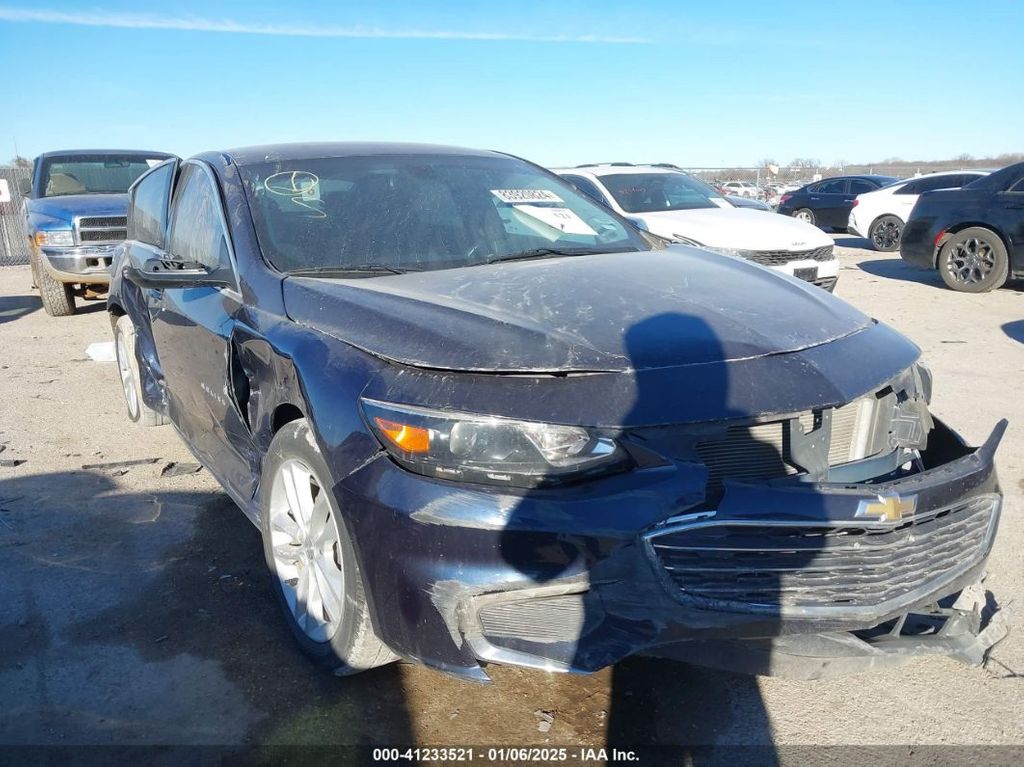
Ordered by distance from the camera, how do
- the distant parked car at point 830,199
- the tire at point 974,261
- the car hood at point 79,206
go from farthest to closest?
1. the distant parked car at point 830,199
2. the tire at point 974,261
3. the car hood at point 79,206

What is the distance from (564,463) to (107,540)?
2.62m

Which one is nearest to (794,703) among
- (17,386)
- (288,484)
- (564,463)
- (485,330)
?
(564,463)

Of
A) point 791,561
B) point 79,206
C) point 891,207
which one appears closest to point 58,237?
point 79,206

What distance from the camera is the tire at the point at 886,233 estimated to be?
1495 centimetres

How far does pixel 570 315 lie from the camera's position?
2441mm

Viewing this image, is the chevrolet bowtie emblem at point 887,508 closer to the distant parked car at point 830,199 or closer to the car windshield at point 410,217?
the car windshield at point 410,217

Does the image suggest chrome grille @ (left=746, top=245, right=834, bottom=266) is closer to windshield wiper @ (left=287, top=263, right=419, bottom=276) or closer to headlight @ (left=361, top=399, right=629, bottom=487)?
windshield wiper @ (left=287, top=263, right=419, bottom=276)

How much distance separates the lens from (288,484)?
8.83ft

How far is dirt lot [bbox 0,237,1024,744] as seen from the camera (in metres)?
2.40

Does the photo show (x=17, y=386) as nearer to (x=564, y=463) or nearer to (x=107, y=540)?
(x=107, y=540)

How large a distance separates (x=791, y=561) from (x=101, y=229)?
30.4ft

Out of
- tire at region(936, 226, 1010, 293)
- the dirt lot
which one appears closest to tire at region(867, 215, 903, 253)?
tire at region(936, 226, 1010, 293)

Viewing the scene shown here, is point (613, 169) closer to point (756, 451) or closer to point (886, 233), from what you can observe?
point (886, 233)

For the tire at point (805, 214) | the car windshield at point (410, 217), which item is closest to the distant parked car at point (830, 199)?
the tire at point (805, 214)
